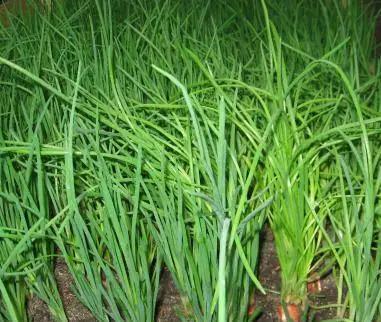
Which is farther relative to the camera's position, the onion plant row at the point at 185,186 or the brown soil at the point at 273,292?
the brown soil at the point at 273,292

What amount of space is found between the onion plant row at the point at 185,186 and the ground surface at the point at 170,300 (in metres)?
0.02

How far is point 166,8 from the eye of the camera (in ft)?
3.35

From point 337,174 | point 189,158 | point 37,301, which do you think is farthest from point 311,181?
point 37,301

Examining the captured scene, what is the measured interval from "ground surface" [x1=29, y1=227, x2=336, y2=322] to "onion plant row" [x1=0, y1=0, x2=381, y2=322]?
0.06 feet

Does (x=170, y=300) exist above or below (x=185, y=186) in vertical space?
below

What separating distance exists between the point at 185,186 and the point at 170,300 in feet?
0.65

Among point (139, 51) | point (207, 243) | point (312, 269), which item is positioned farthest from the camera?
point (139, 51)

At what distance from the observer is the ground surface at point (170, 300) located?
73 cm

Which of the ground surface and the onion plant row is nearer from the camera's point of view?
the onion plant row

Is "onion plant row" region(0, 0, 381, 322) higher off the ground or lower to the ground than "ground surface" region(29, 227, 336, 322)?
higher

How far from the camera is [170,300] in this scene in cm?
75

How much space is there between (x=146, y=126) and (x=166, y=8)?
367mm

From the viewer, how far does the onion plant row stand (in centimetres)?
61

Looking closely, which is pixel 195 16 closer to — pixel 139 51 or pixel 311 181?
pixel 139 51
